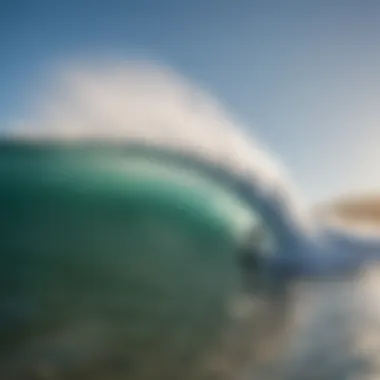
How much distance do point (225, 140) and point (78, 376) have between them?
0.74 m

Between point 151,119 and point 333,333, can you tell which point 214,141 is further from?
point 333,333

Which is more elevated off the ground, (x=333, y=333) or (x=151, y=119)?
(x=151, y=119)

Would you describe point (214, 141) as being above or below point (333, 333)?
above

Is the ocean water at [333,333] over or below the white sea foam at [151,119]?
below

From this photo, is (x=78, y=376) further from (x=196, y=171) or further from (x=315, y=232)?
(x=315, y=232)

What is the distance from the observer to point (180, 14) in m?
1.80

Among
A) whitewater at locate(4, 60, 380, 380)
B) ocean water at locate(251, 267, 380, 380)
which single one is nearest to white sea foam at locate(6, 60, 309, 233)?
whitewater at locate(4, 60, 380, 380)

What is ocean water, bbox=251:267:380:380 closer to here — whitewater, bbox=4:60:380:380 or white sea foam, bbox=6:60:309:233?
whitewater, bbox=4:60:380:380

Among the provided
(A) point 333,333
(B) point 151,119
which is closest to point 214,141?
(B) point 151,119

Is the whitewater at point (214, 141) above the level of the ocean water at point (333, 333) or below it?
above

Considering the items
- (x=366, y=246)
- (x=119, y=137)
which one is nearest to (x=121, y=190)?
(x=119, y=137)

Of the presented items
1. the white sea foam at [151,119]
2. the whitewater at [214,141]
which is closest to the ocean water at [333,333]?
the whitewater at [214,141]

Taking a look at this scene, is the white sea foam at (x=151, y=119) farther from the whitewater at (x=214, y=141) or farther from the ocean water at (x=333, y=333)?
the ocean water at (x=333, y=333)

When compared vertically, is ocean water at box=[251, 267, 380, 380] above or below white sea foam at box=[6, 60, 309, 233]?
below
